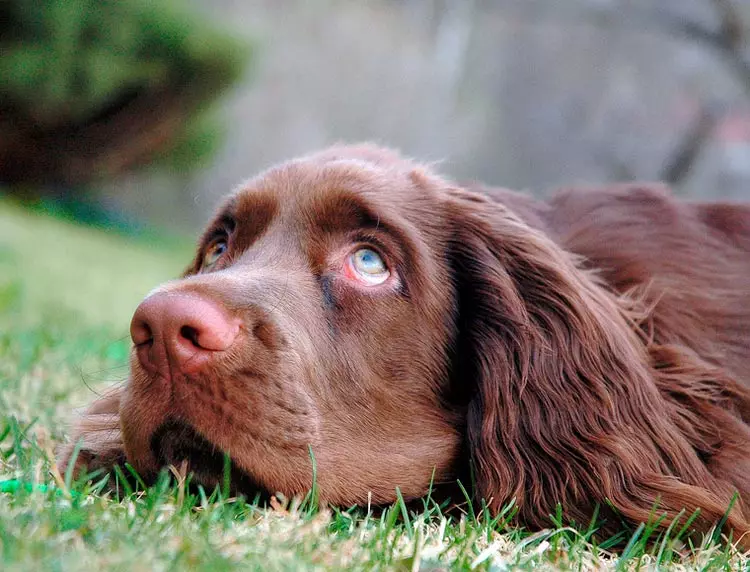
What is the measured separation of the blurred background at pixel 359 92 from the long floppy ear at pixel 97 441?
9.51m

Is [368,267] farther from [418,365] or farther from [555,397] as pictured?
[555,397]

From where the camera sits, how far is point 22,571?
1.33 metres

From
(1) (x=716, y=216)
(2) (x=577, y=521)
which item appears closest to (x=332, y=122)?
(1) (x=716, y=216)

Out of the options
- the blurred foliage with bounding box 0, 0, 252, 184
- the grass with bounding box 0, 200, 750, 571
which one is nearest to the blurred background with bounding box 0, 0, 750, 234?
the blurred foliage with bounding box 0, 0, 252, 184

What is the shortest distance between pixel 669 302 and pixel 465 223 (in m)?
0.81

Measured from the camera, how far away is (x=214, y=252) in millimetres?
3133

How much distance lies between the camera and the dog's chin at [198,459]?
2236 millimetres

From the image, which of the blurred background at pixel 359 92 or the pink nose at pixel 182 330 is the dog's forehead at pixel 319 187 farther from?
the blurred background at pixel 359 92

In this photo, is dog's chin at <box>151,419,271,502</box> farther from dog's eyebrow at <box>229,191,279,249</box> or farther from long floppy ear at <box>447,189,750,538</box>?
dog's eyebrow at <box>229,191,279,249</box>

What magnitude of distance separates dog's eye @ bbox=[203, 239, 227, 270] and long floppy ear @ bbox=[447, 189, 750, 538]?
792mm

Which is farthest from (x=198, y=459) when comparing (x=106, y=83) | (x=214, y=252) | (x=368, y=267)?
(x=106, y=83)

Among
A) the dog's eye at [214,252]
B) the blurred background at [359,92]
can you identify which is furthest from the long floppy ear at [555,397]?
the blurred background at [359,92]

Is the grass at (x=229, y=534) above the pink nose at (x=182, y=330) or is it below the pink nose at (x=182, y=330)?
below

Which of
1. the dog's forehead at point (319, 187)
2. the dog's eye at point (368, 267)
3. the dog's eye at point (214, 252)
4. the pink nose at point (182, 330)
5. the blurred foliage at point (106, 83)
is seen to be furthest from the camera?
the blurred foliage at point (106, 83)
